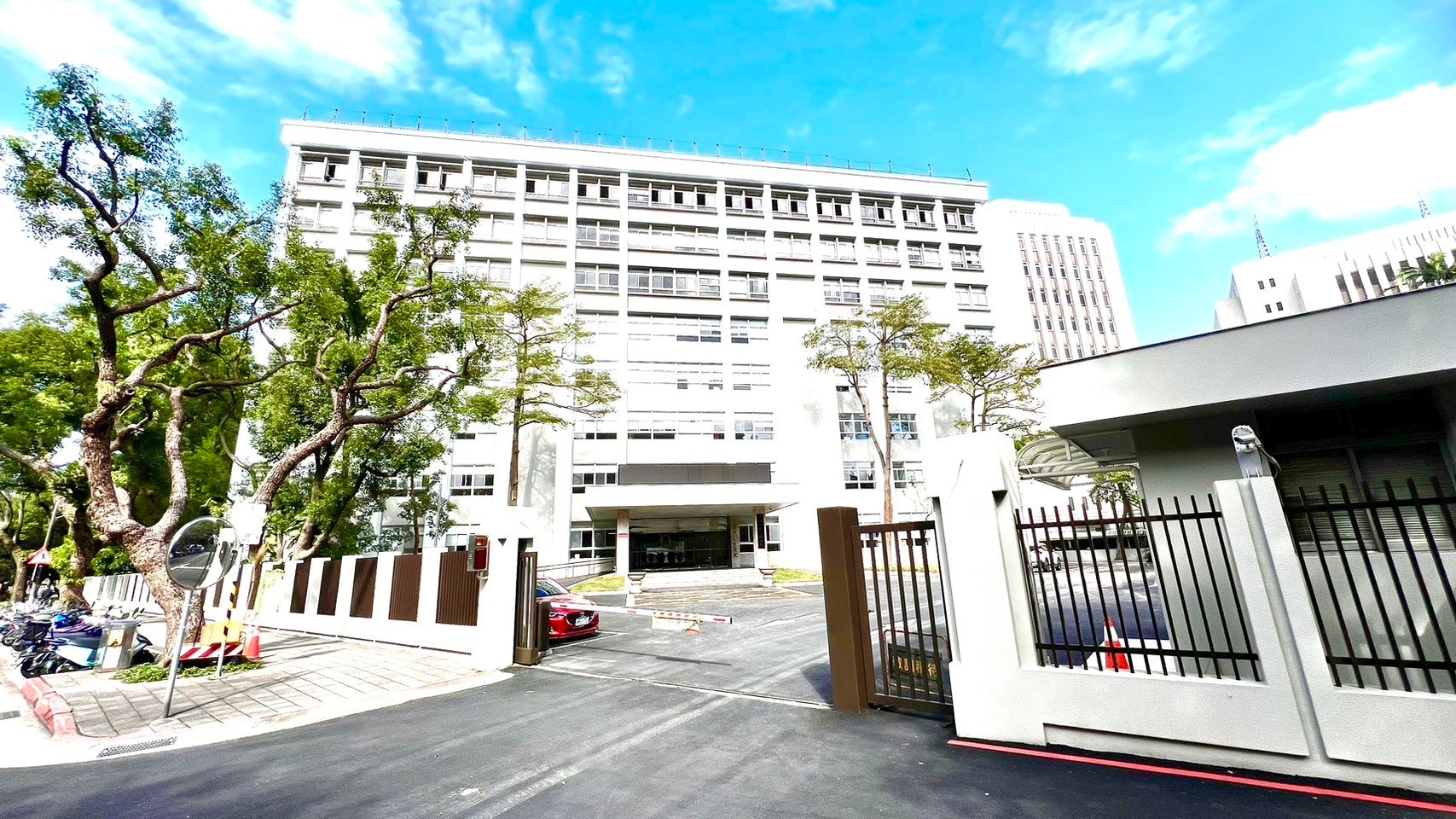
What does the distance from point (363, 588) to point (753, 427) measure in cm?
2397

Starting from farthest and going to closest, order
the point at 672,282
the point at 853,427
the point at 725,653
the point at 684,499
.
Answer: the point at 672,282
the point at 853,427
the point at 684,499
the point at 725,653

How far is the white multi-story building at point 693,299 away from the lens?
32656 millimetres

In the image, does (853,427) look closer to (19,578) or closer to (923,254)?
(923,254)

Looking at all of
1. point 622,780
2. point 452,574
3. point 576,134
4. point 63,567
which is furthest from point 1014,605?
point 576,134

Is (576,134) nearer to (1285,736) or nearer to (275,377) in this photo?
(275,377)

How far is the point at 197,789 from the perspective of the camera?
496 centimetres

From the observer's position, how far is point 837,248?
132 feet

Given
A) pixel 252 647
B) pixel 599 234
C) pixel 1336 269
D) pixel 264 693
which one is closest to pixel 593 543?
pixel 599 234

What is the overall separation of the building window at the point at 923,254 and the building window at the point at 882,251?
0.92 m

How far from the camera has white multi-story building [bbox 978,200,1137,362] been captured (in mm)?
62812

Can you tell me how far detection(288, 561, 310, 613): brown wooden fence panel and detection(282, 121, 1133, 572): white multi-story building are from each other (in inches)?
512

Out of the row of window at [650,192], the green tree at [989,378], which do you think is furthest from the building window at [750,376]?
the row of window at [650,192]

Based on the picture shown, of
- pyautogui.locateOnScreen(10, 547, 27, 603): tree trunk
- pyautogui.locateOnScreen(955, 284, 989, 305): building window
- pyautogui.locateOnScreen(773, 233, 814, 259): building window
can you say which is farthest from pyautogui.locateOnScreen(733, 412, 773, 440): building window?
pyautogui.locateOnScreen(10, 547, 27, 603): tree trunk

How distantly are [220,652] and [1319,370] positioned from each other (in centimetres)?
1673
